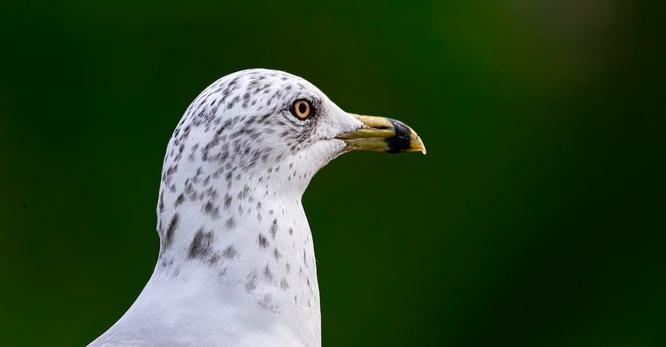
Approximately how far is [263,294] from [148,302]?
6.9 inches

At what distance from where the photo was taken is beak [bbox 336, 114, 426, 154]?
207 cm

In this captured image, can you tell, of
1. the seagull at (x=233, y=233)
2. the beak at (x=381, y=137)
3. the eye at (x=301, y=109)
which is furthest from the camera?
the beak at (x=381, y=137)

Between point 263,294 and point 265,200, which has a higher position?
point 265,200

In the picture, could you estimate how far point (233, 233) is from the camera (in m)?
1.82

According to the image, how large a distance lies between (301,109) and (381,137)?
0.62 ft

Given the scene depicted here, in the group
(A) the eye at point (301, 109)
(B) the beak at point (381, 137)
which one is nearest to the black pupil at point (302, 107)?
(A) the eye at point (301, 109)

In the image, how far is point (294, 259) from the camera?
1.87 m

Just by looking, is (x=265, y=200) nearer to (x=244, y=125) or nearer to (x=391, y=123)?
(x=244, y=125)

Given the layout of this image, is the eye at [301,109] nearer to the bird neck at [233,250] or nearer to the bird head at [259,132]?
the bird head at [259,132]

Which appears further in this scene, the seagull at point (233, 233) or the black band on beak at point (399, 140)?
the black band on beak at point (399, 140)

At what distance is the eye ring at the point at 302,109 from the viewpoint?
6.41 feet

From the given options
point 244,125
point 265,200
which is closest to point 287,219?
point 265,200

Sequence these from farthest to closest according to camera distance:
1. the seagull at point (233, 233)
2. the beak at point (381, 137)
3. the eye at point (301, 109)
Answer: the beak at point (381, 137)
the eye at point (301, 109)
the seagull at point (233, 233)

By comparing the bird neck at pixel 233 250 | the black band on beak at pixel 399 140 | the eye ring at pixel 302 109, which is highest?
the eye ring at pixel 302 109
